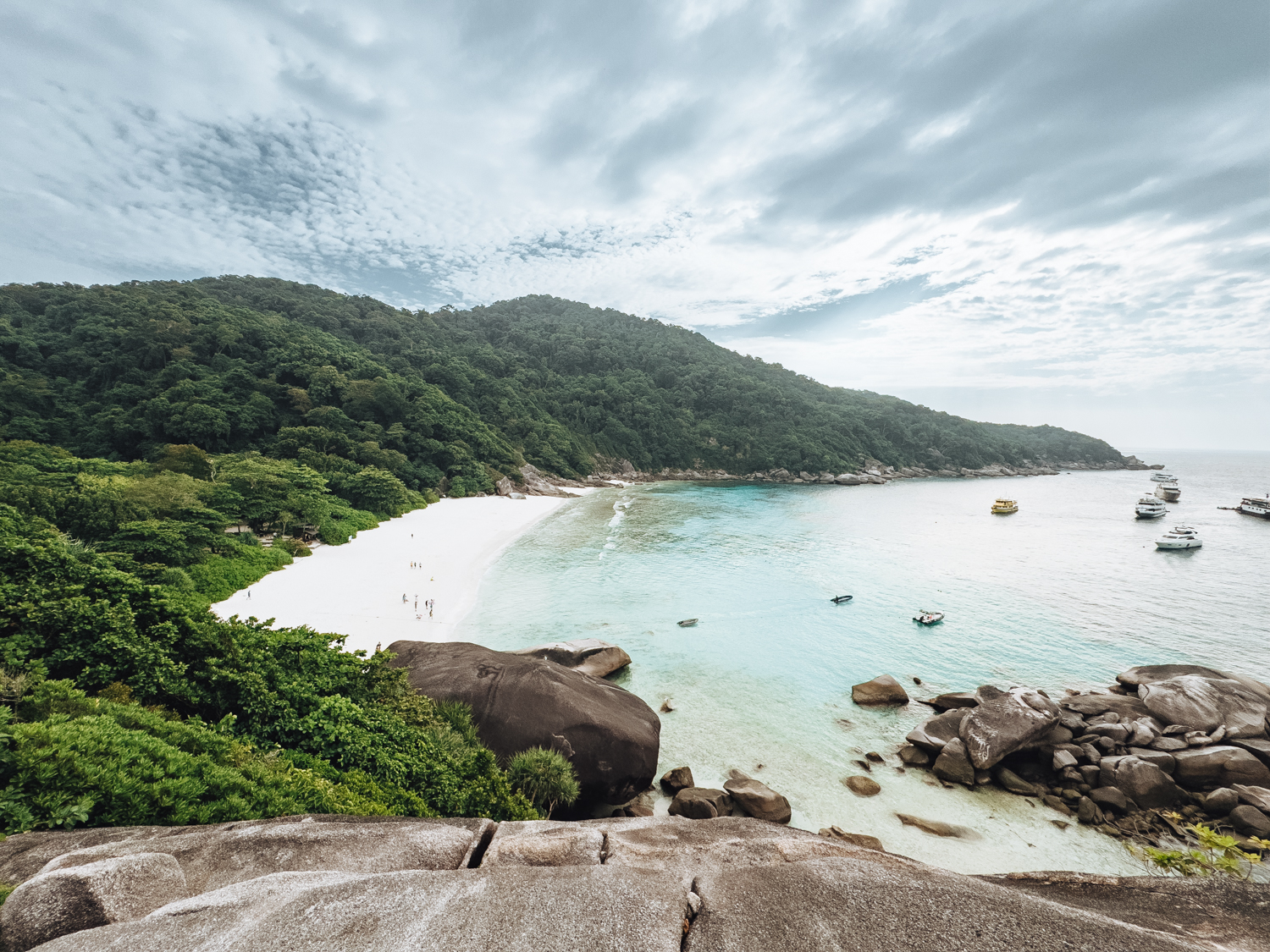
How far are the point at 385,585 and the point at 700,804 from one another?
938 inches

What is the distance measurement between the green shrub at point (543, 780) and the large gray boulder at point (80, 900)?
7086mm

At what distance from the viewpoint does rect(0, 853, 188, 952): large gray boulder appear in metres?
3.79

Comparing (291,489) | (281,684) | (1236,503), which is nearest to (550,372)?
(291,489)

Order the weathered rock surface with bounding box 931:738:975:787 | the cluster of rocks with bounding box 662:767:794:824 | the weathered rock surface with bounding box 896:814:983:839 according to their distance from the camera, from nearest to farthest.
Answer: the cluster of rocks with bounding box 662:767:794:824, the weathered rock surface with bounding box 896:814:983:839, the weathered rock surface with bounding box 931:738:975:787

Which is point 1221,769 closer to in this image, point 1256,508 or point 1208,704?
point 1208,704

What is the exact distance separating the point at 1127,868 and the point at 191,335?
314ft

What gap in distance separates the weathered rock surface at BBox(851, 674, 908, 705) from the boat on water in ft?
270

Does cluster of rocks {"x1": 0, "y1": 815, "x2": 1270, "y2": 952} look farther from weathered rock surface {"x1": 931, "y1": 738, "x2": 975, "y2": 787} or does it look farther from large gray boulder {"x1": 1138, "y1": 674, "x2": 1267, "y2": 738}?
large gray boulder {"x1": 1138, "y1": 674, "x2": 1267, "y2": 738}

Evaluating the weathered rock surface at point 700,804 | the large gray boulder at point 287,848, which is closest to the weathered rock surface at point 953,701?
the weathered rock surface at point 700,804

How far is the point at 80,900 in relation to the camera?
157 inches

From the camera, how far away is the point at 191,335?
64.8 m

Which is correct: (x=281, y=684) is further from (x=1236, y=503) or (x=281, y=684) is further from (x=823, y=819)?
(x=1236, y=503)

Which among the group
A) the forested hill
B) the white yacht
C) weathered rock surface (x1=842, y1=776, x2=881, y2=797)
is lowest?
weathered rock surface (x1=842, y1=776, x2=881, y2=797)

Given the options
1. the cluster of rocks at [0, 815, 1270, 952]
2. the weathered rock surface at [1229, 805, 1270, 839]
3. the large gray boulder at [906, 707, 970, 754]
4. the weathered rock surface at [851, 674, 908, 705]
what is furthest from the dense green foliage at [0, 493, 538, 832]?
the weathered rock surface at [1229, 805, 1270, 839]
